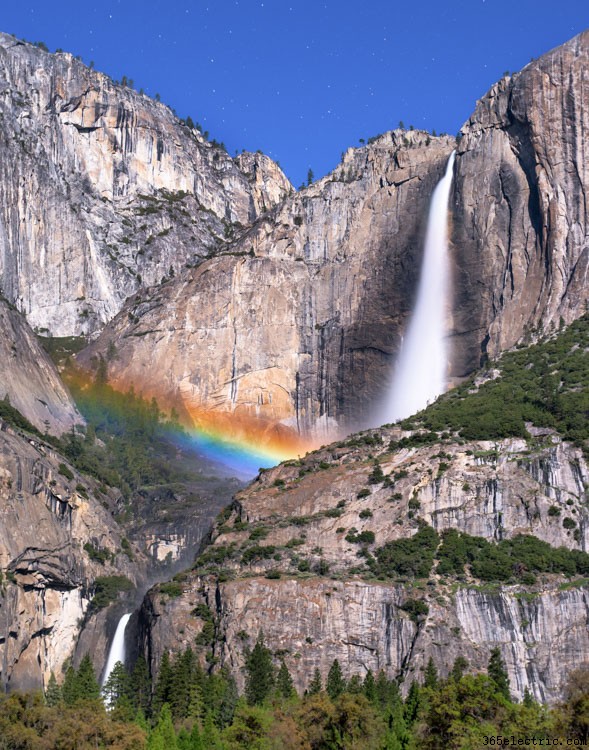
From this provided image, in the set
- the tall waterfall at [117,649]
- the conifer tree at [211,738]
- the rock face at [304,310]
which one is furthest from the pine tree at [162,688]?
the rock face at [304,310]

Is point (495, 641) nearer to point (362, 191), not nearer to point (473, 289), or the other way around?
point (473, 289)

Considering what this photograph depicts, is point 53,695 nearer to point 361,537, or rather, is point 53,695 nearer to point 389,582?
point 389,582

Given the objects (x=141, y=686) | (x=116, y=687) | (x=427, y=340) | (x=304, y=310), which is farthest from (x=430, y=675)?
(x=304, y=310)

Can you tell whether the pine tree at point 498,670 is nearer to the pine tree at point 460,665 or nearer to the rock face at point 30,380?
the pine tree at point 460,665

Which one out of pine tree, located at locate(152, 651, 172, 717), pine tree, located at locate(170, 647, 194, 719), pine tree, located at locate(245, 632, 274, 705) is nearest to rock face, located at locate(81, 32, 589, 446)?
pine tree, located at locate(245, 632, 274, 705)

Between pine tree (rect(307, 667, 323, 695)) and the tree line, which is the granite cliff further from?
the tree line
